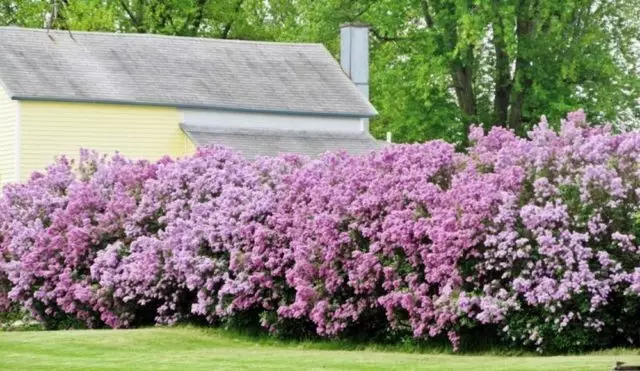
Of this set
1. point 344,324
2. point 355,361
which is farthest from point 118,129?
point 355,361

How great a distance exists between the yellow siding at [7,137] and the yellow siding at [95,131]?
0.27m

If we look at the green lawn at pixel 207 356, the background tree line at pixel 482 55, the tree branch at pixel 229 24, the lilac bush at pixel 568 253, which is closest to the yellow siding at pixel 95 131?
the background tree line at pixel 482 55

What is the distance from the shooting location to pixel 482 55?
179ft

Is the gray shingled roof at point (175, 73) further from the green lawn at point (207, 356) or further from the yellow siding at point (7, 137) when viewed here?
the green lawn at point (207, 356)

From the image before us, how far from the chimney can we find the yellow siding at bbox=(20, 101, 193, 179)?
6.85 meters

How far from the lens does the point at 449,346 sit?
70.0 ft

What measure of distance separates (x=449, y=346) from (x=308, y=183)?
362cm

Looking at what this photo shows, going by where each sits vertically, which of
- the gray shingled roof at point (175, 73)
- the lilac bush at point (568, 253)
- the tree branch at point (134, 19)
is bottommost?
the lilac bush at point (568, 253)

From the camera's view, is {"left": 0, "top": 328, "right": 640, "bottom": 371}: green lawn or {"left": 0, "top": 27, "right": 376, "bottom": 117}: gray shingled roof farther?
{"left": 0, "top": 27, "right": 376, "bottom": 117}: gray shingled roof

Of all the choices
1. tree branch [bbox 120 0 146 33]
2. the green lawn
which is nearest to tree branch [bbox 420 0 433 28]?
tree branch [bbox 120 0 146 33]

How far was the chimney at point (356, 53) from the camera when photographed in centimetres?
4984

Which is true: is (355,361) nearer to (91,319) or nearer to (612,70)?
(91,319)

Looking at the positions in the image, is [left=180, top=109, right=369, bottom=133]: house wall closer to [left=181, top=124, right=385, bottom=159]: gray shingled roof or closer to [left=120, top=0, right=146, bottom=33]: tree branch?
[left=181, top=124, right=385, bottom=159]: gray shingled roof

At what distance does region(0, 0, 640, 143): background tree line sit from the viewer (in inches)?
2042
